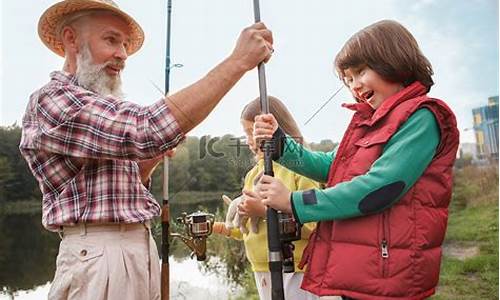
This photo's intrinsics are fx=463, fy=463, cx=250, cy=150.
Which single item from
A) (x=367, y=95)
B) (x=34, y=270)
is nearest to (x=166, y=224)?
(x=367, y=95)

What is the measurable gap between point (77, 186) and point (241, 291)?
253 centimetres

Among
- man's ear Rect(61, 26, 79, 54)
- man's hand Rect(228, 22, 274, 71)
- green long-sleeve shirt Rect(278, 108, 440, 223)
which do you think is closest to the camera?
green long-sleeve shirt Rect(278, 108, 440, 223)

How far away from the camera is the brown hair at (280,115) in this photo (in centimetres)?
177

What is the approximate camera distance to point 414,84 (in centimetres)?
113

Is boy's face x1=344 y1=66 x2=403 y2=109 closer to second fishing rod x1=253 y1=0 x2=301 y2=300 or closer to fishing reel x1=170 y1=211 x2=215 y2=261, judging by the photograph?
second fishing rod x1=253 y1=0 x2=301 y2=300

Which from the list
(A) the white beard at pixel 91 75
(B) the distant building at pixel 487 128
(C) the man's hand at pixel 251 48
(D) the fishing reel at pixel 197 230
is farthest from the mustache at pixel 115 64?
(B) the distant building at pixel 487 128

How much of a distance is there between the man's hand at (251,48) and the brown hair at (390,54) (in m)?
0.22

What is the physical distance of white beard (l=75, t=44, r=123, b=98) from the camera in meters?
1.29

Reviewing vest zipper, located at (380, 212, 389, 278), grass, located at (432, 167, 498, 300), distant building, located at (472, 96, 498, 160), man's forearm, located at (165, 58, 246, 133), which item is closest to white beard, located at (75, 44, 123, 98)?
man's forearm, located at (165, 58, 246, 133)

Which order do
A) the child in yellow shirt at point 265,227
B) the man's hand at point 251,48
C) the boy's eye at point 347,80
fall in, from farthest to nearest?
1. the child in yellow shirt at point 265,227
2. the boy's eye at point 347,80
3. the man's hand at point 251,48

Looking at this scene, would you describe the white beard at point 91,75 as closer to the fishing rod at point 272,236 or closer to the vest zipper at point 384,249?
the fishing rod at point 272,236

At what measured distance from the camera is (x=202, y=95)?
108 cm

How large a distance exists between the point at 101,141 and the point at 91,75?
30cm

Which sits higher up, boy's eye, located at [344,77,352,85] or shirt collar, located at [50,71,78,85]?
shirt collar, located at [50,71,78,85]
